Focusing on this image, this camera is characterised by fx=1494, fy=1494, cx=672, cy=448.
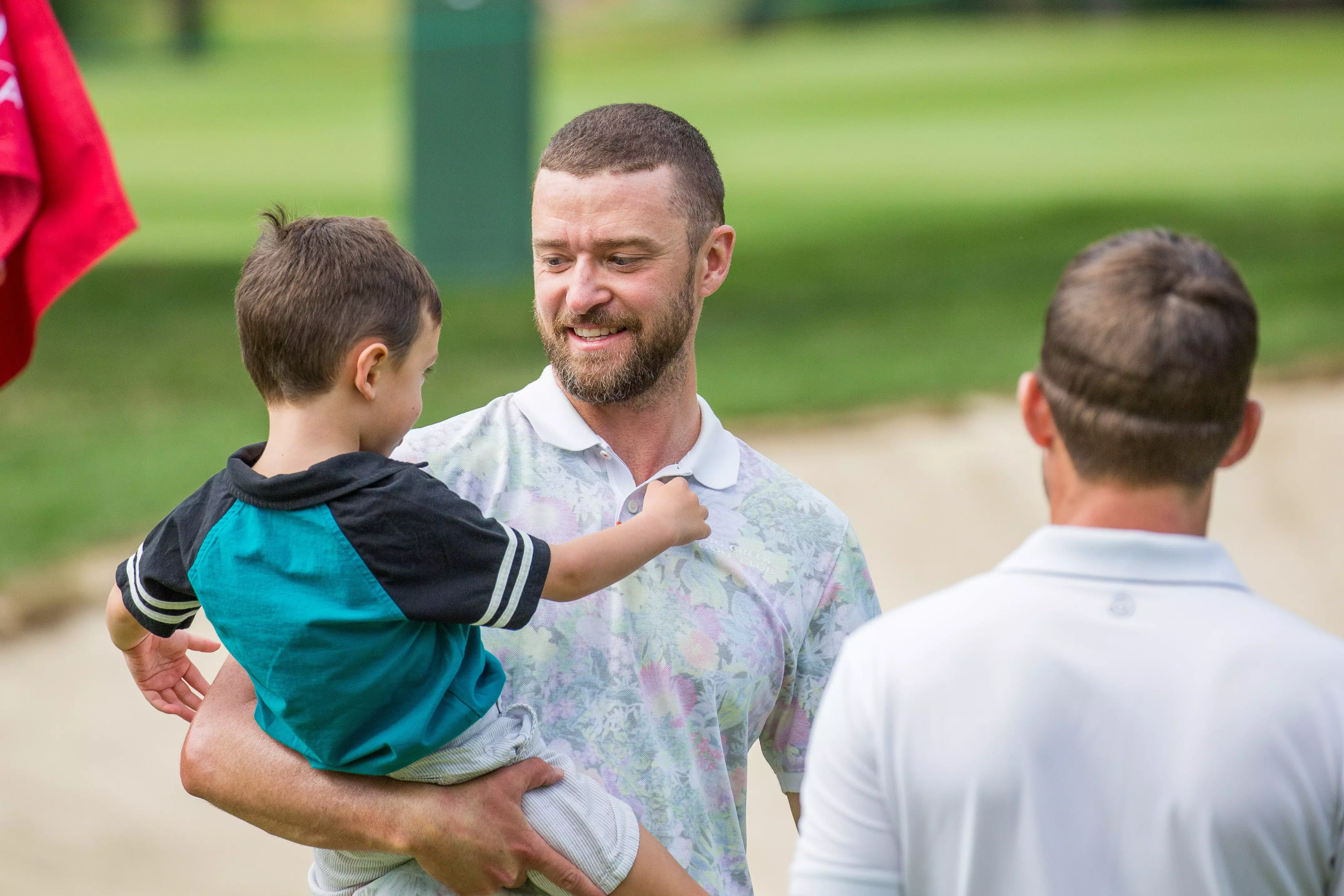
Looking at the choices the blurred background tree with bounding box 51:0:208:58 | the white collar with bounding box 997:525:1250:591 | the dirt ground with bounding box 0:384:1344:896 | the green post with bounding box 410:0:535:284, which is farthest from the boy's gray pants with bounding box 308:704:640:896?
the blurred background tree with bounding box 51:0:208:58

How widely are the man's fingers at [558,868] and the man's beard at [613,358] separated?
65 centimetres

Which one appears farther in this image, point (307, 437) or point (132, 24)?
point (132, 24)

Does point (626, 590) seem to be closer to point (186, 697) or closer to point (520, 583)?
point (520, 583)

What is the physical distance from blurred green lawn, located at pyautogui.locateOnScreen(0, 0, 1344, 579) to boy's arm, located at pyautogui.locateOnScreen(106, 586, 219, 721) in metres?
5.16

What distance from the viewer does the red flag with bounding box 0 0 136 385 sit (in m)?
3.06

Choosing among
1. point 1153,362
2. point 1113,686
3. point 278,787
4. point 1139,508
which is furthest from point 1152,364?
point 278,787

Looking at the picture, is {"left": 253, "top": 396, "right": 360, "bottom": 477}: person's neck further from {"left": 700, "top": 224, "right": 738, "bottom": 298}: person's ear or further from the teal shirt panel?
{"left": 700, "top": 224, "right": 738, "bottom": 298}: person's ear

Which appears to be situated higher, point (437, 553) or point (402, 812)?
point (437, 553)

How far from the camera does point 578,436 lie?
2141mm

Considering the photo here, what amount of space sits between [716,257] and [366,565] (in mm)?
878

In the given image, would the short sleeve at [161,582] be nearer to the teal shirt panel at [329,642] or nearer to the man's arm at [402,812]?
the teal shirt panel at [329,642]

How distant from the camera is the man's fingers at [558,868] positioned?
1854mm

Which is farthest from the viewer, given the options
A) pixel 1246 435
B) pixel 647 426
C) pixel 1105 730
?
pixel 647 426

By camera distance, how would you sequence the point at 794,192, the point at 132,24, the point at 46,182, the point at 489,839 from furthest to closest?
the point at 132,24, the point at 794,192, the point at 46,182, the point at 489,839
